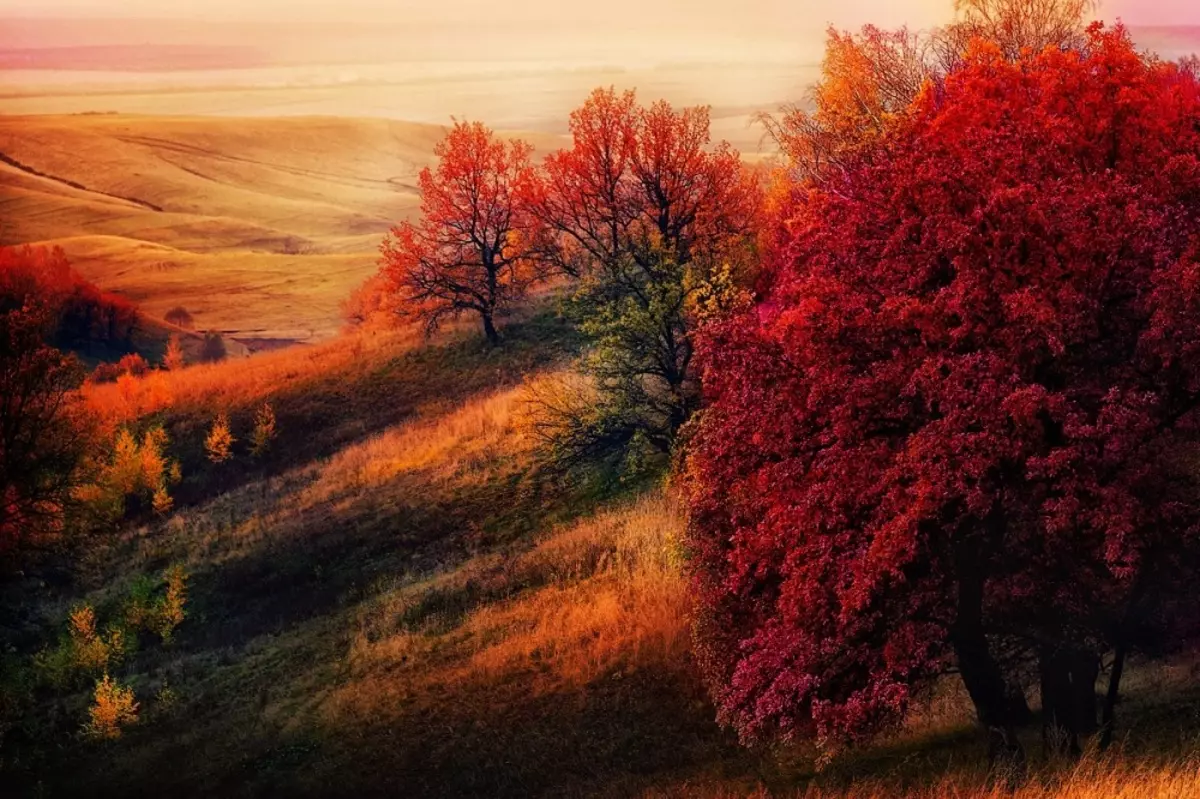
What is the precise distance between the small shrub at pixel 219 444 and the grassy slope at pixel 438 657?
4.60 m

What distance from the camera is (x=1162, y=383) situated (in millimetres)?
12836

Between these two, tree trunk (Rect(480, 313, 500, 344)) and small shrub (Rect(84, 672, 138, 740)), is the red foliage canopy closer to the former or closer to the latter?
tree trunk (Rect(480, 313, 500, 344))

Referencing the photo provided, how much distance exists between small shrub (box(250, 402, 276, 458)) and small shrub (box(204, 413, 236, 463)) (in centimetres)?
132

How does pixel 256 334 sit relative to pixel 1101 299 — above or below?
below

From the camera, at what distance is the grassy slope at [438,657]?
18531 mm

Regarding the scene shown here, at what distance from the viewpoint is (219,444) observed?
54.0m

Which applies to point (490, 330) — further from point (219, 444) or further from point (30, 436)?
point (30, 436)

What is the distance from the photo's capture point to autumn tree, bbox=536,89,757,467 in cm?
3036

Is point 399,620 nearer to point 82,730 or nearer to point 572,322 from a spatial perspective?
point 82,730

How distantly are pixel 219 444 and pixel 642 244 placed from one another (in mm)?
30848

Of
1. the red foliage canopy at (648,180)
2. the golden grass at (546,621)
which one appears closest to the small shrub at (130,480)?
the golden grass at (546,621)


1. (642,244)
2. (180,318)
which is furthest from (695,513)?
(180,318)

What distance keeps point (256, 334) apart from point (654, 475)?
9243 centimetres

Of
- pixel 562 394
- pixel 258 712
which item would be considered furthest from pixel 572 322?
pixel 258 712
